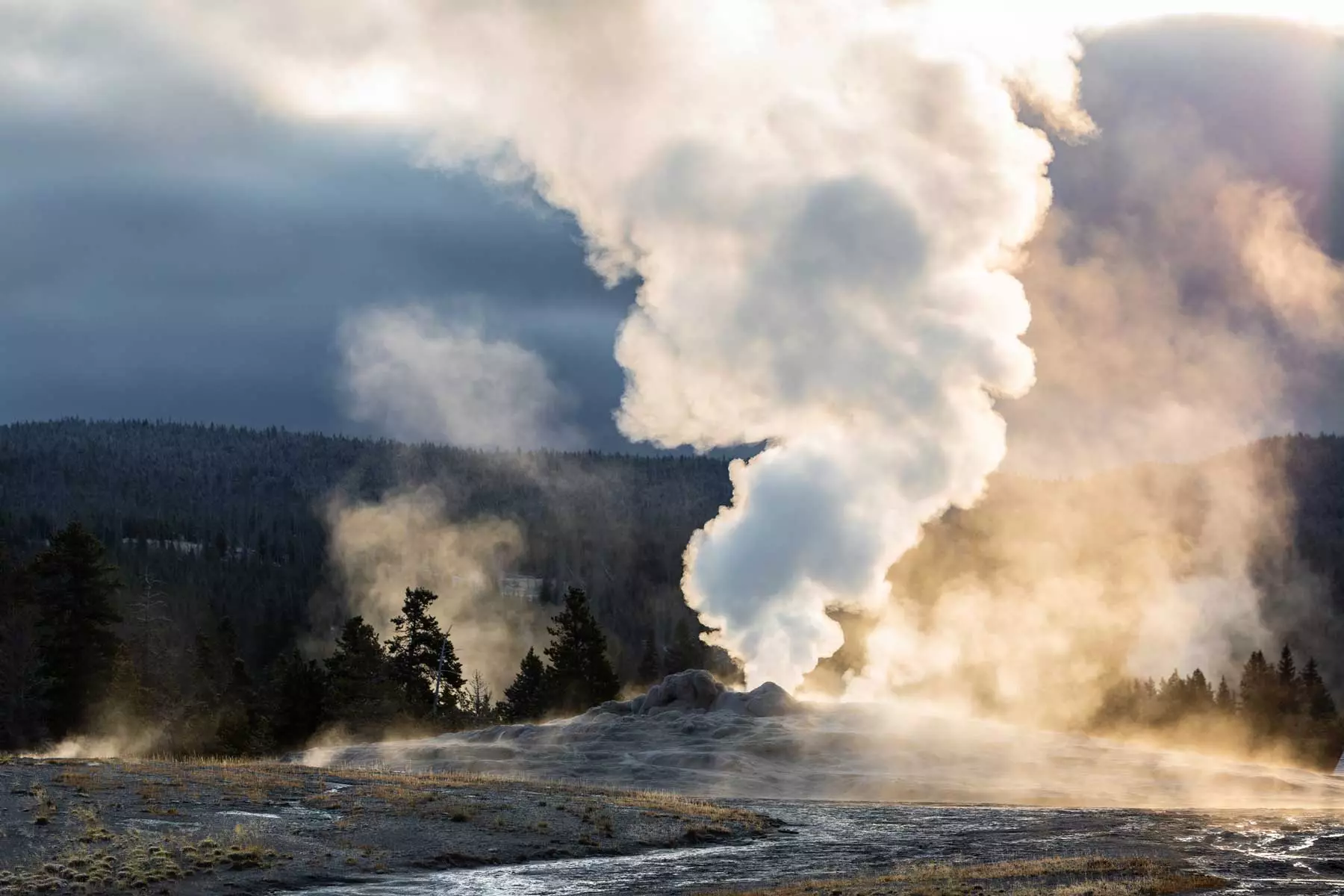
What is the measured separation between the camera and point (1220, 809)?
181 ft

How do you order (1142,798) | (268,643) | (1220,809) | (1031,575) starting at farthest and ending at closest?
(1031,575)
(268,643)
(1142,798)
(1220,809)

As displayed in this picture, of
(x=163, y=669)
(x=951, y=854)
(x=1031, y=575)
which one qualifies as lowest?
(x=951, y=854)

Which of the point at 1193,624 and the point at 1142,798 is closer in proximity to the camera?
the point at 1142,798

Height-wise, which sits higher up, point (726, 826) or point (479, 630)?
point (479, 630)

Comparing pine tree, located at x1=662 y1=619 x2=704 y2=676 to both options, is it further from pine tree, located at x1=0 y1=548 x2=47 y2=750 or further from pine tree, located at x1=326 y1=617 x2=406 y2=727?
pine tree, located at x1=0 y1=548 x2=47 y2=750

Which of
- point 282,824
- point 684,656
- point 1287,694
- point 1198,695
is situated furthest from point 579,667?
point 282,824

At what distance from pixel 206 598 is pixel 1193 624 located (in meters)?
119

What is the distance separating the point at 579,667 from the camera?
349ft

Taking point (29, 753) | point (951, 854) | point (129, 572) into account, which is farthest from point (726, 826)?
point (129, 572)

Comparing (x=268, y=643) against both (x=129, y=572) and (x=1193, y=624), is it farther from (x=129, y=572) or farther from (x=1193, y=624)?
(x=1193, y=624)

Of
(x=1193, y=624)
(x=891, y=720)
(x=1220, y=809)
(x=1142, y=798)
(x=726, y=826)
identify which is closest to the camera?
Answer: (x=726, y=826)

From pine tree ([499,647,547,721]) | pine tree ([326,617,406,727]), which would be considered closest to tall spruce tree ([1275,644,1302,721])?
pine tree ([499,647,547,721])

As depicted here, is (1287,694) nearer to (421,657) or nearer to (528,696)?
(528,696)

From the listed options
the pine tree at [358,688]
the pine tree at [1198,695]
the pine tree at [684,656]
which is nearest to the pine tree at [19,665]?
the pine tree at [358,688]
